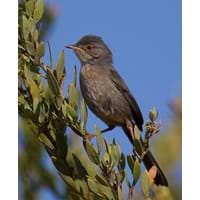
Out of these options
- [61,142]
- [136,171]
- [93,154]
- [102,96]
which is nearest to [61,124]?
[61,142]

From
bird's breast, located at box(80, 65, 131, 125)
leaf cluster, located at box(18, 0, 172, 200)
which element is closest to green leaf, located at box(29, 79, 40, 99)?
leaf cluster, located at box(18, 0, 172, 200)

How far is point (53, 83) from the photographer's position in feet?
5.36

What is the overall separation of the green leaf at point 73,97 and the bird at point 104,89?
3.38ft

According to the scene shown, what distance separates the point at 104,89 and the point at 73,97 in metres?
1.23

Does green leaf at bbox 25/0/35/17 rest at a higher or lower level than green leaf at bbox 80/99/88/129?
higher

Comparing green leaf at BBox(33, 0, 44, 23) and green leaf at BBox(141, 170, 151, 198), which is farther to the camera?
green leaf at BBox(33, 0, 44, 23)

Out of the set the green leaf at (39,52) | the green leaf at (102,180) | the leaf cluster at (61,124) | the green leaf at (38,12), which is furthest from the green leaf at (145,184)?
the green leaf at (38,12)

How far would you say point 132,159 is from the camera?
1636 millimetres

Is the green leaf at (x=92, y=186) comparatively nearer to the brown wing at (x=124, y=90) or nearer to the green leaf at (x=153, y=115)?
the green leaf at (x=153, y=115)

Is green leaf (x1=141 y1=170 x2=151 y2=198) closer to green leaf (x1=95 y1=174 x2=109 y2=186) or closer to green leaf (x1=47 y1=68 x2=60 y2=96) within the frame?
green leaf (x1=95 y1=174 x2=109 y2=186)

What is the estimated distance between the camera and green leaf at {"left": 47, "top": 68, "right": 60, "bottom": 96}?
1.63 m

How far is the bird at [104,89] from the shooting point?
2.78 m
